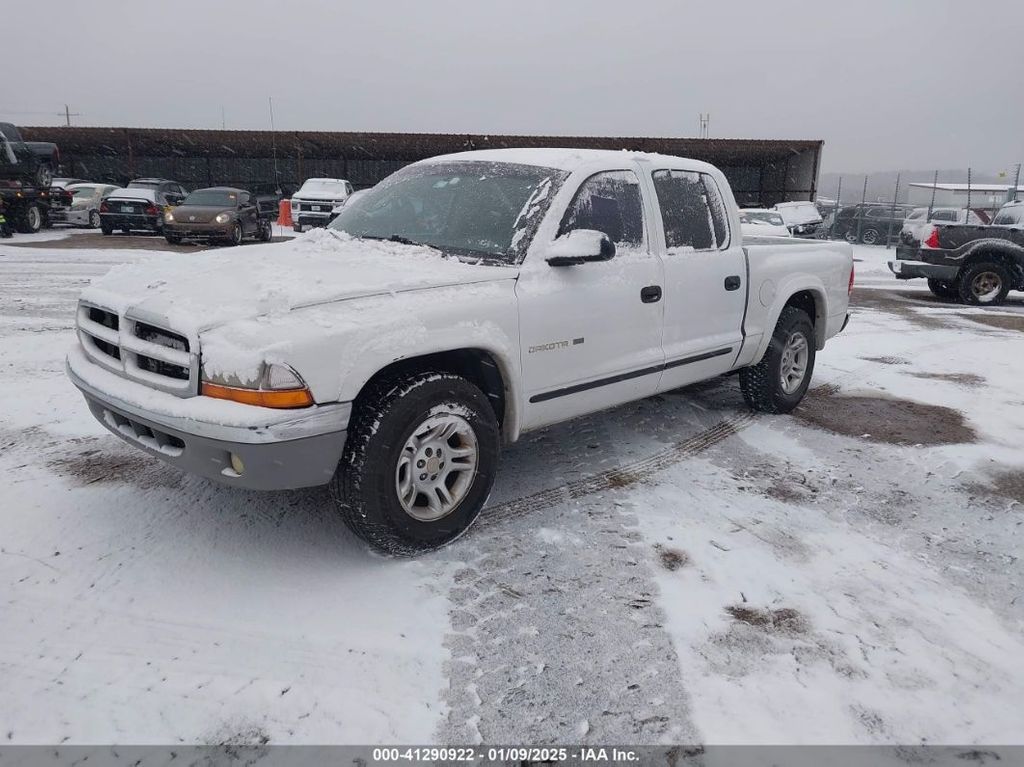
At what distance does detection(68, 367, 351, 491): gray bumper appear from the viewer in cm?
270

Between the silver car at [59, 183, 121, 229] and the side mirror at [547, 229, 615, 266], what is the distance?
22.9 metres

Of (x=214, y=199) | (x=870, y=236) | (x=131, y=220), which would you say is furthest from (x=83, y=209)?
(x=870, y=236)

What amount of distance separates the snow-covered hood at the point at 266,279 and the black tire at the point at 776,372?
2721 mm

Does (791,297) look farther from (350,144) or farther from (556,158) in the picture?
(350,144)

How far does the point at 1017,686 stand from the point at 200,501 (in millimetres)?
3599

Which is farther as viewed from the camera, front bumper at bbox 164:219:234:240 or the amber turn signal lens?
front bumper at bbox 164:219:234:240

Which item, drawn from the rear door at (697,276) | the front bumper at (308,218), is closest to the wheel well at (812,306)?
the rear door at (697,276)

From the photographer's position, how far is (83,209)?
2223 centimetres

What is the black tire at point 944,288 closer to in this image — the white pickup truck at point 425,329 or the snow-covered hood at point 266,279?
the white pickup truck at point 425,329

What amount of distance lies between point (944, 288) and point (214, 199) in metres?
15.5

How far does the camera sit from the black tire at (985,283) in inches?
482

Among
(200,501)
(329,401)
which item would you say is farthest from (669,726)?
(200,501)

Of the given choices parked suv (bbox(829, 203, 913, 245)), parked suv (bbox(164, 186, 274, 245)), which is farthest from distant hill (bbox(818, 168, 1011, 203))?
parked suv (bbox(164, 186, 274, 245))

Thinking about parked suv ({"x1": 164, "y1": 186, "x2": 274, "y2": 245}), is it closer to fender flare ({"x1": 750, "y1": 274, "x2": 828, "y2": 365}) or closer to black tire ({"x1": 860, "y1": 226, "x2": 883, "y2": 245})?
fender flare ({"x1": 750, "y1": 274, "x2": 828, "y2": 365})
